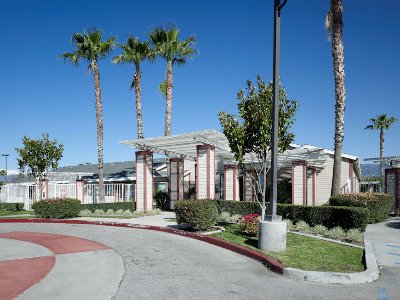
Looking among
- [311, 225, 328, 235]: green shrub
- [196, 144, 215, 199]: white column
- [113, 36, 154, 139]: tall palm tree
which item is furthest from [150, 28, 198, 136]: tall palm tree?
[311, 225, 328, 235]: green shrub

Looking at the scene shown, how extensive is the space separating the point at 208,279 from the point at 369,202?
12.1 m

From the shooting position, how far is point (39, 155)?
28766 mm

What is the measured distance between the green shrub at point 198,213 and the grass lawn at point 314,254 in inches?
A: 46.9

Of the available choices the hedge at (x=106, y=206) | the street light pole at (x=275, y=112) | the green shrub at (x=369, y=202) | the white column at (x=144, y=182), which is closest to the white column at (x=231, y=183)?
the white column at (x=144, y=182)

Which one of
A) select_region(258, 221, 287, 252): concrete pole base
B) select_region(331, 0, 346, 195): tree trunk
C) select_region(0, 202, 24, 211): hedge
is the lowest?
select_region(0, 202, 24, 211): hedge

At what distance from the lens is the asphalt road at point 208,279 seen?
6.82 m

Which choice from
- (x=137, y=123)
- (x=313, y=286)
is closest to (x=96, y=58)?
(x=137, y=123)

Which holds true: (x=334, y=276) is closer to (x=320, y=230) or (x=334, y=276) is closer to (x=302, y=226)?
(x=320, y=230)

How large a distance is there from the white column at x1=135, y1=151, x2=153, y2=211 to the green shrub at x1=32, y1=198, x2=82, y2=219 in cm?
475

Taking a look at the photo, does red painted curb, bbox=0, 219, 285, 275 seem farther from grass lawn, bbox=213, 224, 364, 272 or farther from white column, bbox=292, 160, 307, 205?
white column, bbox=292, 160, 307, 205

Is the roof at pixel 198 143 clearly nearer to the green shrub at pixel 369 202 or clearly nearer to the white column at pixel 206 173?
the white column at pixel 206 173

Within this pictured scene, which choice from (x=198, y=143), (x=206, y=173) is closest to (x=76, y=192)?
(x=198, y=143)

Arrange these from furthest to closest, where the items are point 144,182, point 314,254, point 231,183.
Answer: point 231,183 → point 144,182 → point 314,254

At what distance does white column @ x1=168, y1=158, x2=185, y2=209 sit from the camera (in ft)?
90.2
